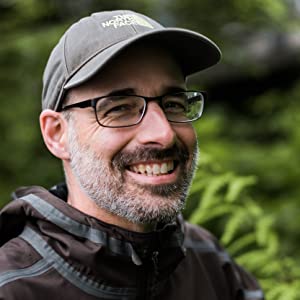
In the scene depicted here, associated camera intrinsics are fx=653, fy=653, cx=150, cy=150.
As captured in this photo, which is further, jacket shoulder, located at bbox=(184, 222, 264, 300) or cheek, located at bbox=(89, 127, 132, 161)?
jacket shoulder, located at bbox=(184, 222, 264, 300)

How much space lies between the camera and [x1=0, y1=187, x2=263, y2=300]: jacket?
87.0 inches

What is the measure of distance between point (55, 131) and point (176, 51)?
58 cm

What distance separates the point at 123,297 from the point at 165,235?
303mm

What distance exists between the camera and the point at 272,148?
609 cm

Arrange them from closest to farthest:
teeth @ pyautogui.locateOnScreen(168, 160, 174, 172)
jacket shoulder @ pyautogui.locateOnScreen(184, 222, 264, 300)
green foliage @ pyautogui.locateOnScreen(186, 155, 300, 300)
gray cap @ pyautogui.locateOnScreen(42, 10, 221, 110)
Result: 1. gray cap @ pyautogui.locateOnScreen(42, 10, 221, 110)
2. teeth @ pyautogui.locateOnScreen(168, 160, 174, 172)
3. jacket shoulder @ pyautogui.locateOnScreen(184, 222, 264, 300)
4. green foliage @ pyautogui.locateOnScreen(186, 155, 300, 300)

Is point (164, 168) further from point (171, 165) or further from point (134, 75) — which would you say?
point (134, 75)

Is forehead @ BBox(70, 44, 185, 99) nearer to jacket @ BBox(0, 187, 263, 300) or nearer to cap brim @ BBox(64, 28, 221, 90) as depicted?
cap brim @ BBox(64, 28, 221, 90)

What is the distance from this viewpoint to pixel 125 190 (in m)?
2.39

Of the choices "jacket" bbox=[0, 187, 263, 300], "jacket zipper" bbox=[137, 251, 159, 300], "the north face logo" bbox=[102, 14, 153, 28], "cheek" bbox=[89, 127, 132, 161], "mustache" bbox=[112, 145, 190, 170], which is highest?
"the north face logo" bbox=[102, 14, 153, 28]

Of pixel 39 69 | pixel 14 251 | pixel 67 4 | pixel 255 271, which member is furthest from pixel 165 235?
pixel 67 4

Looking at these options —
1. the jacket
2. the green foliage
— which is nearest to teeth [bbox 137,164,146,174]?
the jacket

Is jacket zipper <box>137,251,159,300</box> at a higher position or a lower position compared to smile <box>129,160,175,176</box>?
lower

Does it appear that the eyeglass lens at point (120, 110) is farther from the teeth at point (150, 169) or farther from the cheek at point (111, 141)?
the teeth at point (150, 169)

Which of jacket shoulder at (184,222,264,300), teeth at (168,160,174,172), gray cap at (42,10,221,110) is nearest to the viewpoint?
gray cap at (42,10,221,110)
